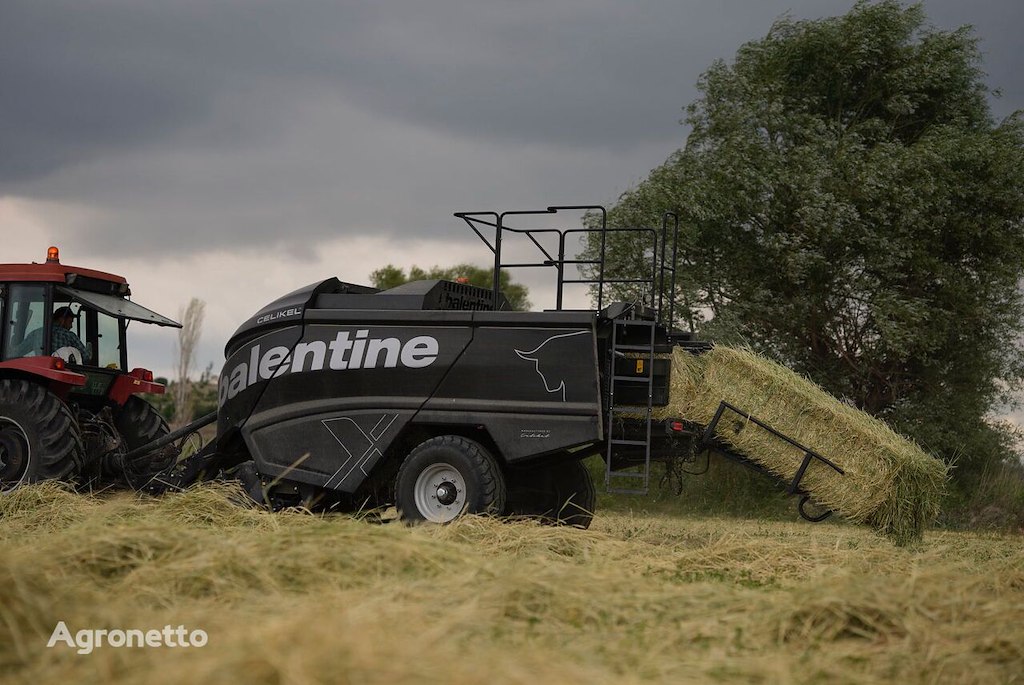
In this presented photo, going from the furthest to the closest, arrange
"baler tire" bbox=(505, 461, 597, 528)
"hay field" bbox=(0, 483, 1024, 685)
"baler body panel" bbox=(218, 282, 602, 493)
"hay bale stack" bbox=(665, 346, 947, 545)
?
"baler tire" bbox=(505, 461, 597, 528)
"baler body panel" bbox=(218, 282, 602, 493)
"hay bale stack" bbox=(665, 346, 947, 545)
"hay field" bbox=(0, 483, 1024, 685)

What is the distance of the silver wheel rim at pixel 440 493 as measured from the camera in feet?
33.5

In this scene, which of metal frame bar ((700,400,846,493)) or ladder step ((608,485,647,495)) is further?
metal frame bar ((700,400,846,493))

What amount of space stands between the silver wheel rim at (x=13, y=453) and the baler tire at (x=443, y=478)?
409cm

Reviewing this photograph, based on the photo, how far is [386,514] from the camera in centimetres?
1027

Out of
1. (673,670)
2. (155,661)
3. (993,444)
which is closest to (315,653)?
(155,661)

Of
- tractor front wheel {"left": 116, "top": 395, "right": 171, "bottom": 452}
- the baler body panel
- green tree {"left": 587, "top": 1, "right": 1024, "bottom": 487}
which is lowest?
tractor front wheel {"left": 116, "top": 395, "right": 171, "bottom": 452}

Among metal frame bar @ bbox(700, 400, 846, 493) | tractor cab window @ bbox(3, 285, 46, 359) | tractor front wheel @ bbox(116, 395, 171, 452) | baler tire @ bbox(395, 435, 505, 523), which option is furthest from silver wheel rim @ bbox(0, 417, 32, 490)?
metal frame bar @ bbox(700, 400, 846, 493)

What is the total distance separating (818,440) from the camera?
10.1m

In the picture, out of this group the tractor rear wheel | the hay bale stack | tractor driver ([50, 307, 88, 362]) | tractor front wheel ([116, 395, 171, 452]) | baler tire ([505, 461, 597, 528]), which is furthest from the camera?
tractor front wheel ([116, 395, 171, 452])

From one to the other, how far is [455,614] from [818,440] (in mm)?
5289

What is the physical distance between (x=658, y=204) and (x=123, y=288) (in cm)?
1086

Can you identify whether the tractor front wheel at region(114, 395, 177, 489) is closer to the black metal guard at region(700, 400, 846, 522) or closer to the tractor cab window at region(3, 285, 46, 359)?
the tractor cab window at region(3, 285, 46, 359)

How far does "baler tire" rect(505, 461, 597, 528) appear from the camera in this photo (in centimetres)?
1098

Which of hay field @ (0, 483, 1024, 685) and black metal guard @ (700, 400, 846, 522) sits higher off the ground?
black metal guard @ (700, 400, 846, 522)
